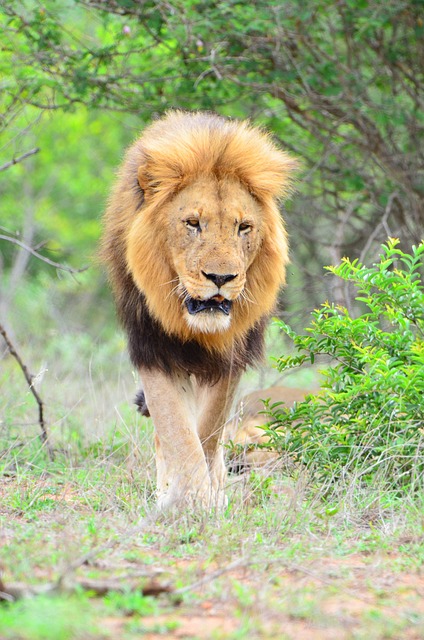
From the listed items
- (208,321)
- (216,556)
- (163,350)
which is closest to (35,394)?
(163,350)

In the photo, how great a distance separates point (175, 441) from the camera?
441 cm

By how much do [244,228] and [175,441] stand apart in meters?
1.02

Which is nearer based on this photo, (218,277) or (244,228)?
(218,277)

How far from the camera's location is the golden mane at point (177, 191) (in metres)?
4.34

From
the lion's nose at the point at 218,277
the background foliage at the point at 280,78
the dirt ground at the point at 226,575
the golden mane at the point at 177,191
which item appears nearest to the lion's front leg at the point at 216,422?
Answer: the golden mane at the point at 177,191

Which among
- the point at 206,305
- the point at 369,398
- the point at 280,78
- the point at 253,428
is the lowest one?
the point at 253,428

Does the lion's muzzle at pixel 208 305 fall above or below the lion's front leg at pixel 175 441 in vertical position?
above

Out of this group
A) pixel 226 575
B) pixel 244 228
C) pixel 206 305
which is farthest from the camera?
pixel 244 228

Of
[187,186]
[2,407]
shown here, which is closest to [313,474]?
[187,186]

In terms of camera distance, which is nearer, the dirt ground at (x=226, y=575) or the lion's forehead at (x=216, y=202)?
the dirt ground at (x=226, y=575)

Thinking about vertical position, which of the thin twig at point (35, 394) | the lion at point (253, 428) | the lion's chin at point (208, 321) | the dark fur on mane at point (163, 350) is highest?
the lion's chin at point (208, 321)

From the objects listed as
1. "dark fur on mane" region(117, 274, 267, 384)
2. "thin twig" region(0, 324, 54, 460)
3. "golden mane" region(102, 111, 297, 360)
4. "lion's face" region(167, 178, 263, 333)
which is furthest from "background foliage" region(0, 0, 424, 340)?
"lion's face" region(167, 178, 263, 333)

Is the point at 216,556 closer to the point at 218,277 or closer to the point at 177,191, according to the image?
the point at 218,277

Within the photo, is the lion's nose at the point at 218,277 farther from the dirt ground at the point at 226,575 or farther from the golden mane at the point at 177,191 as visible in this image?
the dirt ground at the point at 226,575
